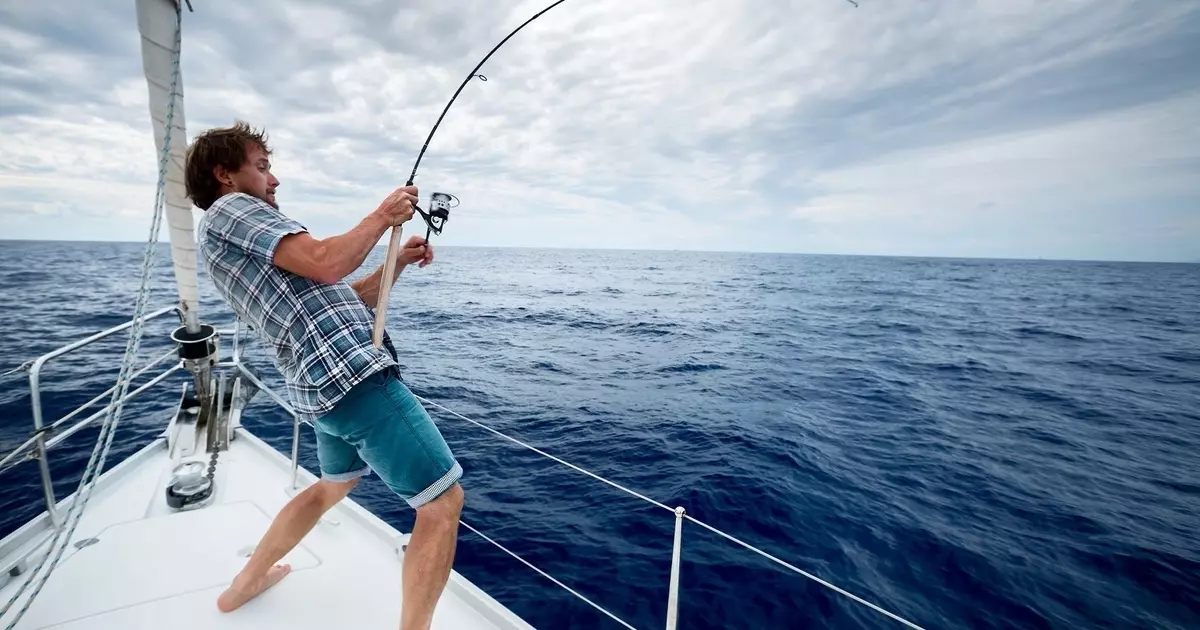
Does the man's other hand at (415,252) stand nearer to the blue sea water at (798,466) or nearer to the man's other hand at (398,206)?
the man's other hand at (398,206)

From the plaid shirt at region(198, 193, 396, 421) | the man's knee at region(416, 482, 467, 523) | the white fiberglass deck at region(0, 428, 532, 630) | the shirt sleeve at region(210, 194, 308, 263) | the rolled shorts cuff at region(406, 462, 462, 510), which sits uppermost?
the shirt sleeve at region(210, 194, 308, 263)

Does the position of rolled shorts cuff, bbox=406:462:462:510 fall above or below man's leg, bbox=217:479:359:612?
above

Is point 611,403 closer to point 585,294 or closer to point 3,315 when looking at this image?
point 3,315

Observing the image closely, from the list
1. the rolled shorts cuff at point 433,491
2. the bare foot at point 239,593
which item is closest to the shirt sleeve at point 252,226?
the rolled shorts cuff at point 433,491

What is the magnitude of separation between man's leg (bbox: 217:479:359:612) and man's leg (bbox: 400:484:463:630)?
0.50m

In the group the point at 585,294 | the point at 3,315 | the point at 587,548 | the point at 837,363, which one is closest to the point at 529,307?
the point at 585,294

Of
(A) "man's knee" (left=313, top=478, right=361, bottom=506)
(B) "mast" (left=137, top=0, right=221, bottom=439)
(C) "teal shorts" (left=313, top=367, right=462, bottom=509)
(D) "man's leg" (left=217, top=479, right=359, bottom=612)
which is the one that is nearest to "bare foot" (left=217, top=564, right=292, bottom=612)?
(D) "man's leg" (left=217, top=479, right=359, bottom=612)

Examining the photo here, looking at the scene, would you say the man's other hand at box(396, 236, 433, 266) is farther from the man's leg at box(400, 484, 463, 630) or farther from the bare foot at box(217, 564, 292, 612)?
the bare foot at box(217, 564, 292, 612)

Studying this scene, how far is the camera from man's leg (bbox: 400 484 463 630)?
158 cm

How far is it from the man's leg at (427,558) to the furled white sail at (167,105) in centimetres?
221

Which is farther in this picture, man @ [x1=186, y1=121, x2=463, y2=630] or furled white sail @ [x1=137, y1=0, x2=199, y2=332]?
furled white sail @ [x1=137, y1=0, x2=199, y2=332]

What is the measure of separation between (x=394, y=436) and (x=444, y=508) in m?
0.29

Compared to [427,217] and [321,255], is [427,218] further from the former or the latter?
[321,255]

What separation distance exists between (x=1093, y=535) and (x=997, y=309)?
25441 mm
